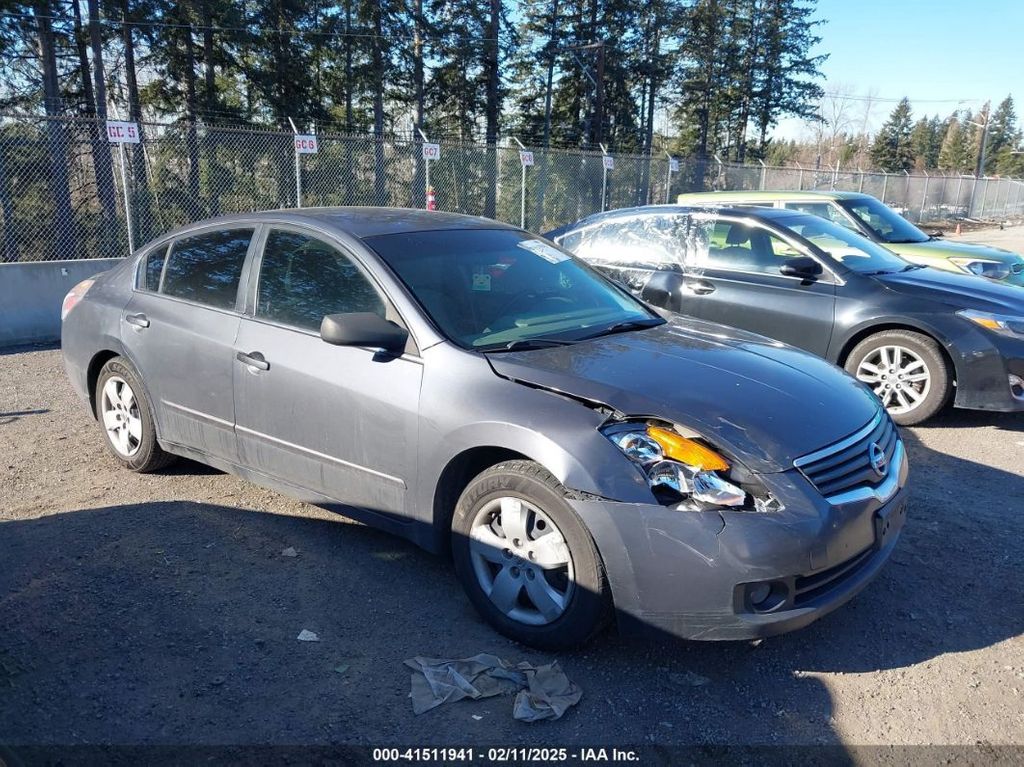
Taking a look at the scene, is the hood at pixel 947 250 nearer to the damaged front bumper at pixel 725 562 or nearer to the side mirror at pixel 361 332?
the damaged front bumper at pixel 725 562

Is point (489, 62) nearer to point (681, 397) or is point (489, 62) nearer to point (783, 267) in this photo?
point (783, 267)

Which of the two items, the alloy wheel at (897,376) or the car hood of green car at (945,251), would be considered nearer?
the alloy wheel at (897,376)

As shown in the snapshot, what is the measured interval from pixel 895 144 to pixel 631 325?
96.5 metres

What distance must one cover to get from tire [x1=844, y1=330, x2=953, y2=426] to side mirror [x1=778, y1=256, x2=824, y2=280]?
27.2 inches

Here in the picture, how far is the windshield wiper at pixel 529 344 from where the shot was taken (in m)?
3.36

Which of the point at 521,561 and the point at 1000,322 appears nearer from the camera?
the point at 521,561

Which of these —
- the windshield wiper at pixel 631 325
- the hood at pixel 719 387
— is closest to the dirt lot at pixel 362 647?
the hood at pixel 719 387

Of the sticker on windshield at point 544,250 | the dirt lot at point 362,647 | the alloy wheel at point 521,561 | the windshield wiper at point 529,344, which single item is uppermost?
the sticker on windshield at point 544,250

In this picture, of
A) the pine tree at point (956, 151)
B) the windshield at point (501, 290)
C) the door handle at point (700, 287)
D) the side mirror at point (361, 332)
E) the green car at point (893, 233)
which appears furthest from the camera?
the pine tree at point (956, 151)

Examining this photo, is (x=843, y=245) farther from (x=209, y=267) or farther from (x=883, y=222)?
(x=209, y=267)

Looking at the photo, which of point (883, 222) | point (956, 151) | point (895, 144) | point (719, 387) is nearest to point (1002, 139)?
point (956, 151)

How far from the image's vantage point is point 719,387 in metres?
3.11

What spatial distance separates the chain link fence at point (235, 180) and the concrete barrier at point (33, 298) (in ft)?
3.50

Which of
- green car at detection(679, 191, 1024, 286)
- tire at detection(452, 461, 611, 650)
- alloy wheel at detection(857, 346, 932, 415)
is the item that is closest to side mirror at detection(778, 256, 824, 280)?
alloy wheel at detection(857, 346, 932, 415)
